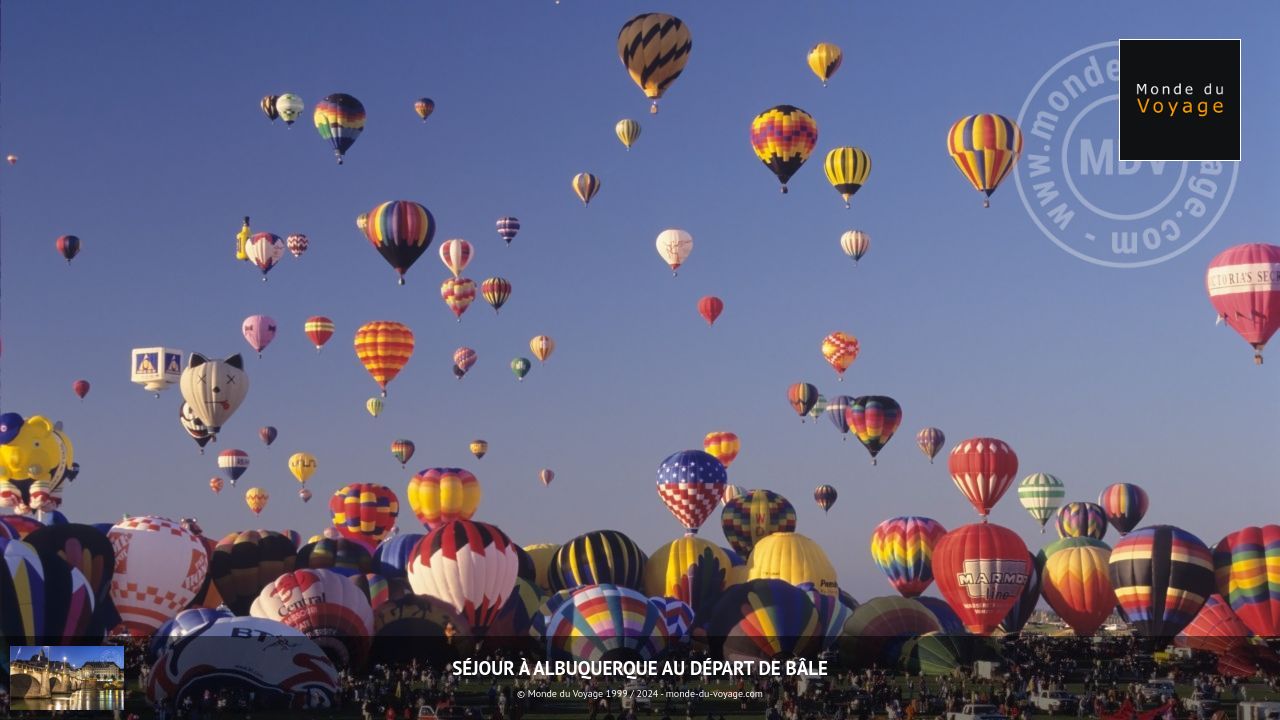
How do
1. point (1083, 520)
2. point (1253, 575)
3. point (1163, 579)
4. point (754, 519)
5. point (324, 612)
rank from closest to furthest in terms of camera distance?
1. point (324, 612)
2. point (1253, 575)
3. point (1163, 579)
4. point (754, 519)
5. point (1083, 520)

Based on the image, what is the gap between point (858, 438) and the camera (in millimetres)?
60406

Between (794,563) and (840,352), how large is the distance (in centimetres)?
1695

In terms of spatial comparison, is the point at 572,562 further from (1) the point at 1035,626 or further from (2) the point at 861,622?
(1) the point at 1035,626

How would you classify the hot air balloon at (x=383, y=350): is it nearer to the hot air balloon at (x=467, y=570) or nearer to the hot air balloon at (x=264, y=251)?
the hot air balloon at (x=264, y=251)

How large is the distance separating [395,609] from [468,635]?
9.10 ft

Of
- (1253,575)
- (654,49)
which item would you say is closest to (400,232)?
(654,49)

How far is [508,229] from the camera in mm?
62250

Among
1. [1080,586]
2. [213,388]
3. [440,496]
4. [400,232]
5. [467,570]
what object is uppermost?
[400,232]

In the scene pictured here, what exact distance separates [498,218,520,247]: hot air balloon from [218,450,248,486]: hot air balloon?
57.7ft

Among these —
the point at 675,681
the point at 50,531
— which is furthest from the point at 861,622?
the point at 50,531

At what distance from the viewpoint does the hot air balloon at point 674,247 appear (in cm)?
6056

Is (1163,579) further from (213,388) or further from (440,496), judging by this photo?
(213,388)

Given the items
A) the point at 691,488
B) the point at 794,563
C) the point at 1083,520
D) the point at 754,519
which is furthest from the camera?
the point at 1083,520

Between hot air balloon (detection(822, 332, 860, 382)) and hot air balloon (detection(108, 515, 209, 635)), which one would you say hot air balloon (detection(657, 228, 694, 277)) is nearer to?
hot air balloon (detection(822, 332, 860, 382))
